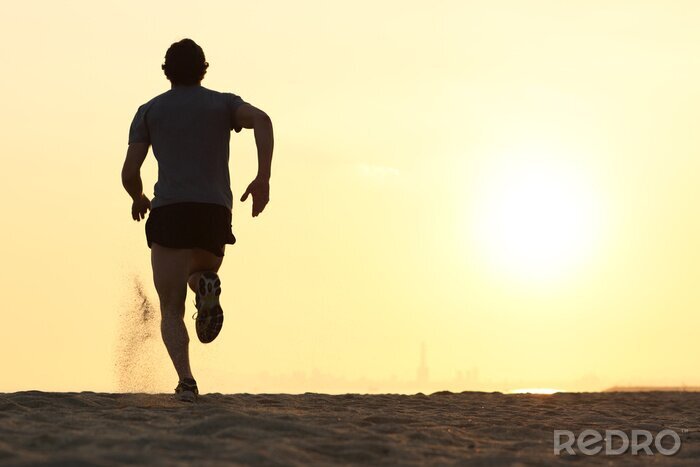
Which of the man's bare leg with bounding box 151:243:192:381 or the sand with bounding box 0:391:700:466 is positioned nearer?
the sand with bounding box 0:391:700:466

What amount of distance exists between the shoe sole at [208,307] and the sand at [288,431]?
49cm

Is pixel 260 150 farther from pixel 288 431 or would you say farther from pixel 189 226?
pixel 288 431

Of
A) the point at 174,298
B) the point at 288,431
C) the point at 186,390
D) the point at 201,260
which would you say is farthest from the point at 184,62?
the point at 288,431

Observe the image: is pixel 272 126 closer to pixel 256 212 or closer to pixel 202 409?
pixel 256 212

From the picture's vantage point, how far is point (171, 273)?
668 cm

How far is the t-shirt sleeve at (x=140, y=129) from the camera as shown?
6.84 meters

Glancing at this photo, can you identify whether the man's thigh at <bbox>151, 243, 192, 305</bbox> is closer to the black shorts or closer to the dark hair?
the black shorts

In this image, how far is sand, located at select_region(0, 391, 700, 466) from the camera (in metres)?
4.34

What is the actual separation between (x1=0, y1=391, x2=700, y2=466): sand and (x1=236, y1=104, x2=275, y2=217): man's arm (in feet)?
4.27

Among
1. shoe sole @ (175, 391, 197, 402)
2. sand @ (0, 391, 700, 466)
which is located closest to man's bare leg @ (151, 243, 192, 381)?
shoe sole @ (175, 391, 197, 402)

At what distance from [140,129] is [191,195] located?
0.59m

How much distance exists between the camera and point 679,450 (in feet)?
17.6

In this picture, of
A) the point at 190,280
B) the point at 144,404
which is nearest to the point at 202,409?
the point at 144,404

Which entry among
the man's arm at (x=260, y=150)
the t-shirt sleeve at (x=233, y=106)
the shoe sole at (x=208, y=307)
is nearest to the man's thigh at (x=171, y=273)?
the shoe sole at (x=208, y=307)
